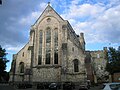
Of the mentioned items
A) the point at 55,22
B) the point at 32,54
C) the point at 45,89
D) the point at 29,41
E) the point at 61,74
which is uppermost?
the point at 55,22

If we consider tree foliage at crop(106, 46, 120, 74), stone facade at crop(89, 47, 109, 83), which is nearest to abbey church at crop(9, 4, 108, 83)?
tree foliage at crop(106, 46, 120, 74)

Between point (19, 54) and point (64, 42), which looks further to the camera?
point (19, 54)

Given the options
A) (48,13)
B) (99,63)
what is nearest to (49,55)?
(48,13)

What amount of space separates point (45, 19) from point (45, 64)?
12.2 metres

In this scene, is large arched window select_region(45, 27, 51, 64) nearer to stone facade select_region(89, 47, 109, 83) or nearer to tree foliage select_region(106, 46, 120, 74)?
tree foliage select_region(106, 46, 120, 74)

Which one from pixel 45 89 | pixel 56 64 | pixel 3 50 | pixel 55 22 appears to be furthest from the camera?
pixel 55 22

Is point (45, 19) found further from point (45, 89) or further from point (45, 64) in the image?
point (45, 89)

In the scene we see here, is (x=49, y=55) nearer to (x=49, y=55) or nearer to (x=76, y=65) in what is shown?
(x=49, y=55)

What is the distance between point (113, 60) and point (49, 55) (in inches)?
634

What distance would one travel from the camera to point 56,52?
51.6m

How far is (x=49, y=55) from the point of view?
2042 inches

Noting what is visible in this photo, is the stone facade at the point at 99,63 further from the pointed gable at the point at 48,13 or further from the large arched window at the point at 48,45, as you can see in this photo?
the pointed gable at the point at 48,13

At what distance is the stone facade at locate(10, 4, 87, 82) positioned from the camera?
49.3m

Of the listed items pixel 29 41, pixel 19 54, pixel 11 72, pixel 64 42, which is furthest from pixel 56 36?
pixel 11 72
